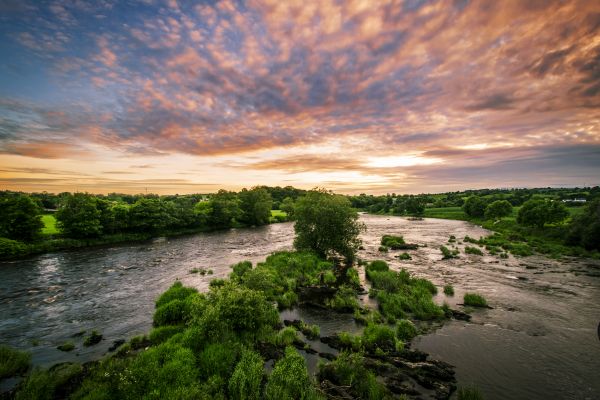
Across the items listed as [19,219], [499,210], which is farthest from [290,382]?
[499,210]

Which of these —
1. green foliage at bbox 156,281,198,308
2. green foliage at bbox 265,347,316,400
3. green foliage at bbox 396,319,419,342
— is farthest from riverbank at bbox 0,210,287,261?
green foliage at bbox 396,319,419,342

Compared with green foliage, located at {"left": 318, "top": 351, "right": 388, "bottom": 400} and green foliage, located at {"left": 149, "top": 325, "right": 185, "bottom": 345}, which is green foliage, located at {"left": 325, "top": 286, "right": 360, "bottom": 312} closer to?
green foliage, located at {"left": 318, "top": 351, "right": 388, "bottom": 400}

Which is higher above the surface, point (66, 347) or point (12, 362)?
point (12, 362)

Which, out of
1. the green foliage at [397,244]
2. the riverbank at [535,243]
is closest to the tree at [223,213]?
the green foliage at [397,244]

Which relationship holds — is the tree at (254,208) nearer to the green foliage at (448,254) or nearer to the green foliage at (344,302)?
the green foliage at (448,254)

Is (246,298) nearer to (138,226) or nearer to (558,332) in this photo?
(558,332)

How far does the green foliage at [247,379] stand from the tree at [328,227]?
92.9ft

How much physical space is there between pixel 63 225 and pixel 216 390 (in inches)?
2375

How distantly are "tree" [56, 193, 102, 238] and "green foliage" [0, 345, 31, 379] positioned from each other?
149 feet

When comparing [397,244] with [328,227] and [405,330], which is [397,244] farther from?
[405,330]

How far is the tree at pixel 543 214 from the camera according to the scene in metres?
68.2

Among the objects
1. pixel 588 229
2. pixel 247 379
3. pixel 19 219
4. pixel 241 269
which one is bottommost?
pixel 241 269

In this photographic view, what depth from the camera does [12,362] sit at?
15.2 meters

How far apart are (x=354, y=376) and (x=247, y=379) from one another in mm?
5797
